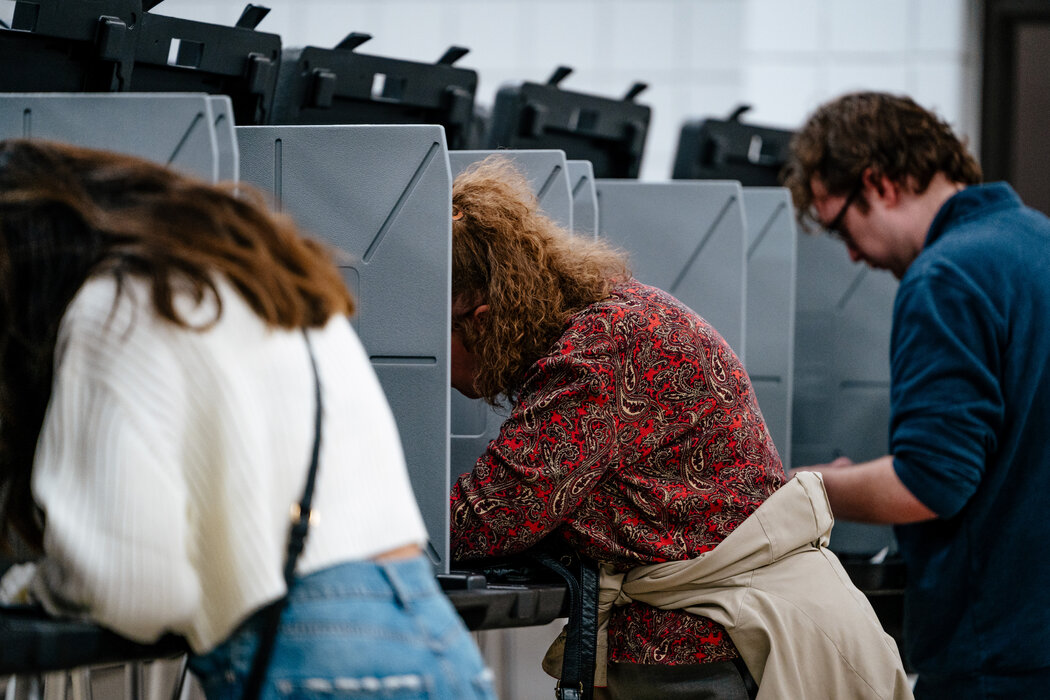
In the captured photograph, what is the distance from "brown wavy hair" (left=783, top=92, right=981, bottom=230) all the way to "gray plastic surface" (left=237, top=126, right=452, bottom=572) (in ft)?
3.18

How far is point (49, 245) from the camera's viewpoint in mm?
892

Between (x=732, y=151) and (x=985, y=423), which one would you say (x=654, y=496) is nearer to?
(x=985, y=423)

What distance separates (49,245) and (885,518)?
4.45 feet

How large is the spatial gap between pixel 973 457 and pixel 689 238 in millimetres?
564

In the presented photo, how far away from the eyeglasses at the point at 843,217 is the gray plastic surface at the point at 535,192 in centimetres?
61

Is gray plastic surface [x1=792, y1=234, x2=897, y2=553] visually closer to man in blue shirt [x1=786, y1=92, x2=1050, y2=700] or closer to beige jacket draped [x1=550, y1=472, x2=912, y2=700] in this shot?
man in blue shirt [x1=786, y1=92, x2=1050, y2=700]

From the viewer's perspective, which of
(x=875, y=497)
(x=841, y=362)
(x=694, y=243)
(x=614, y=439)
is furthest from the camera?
(x=841, y=362)

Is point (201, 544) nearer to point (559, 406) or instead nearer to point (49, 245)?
point (49, 245)

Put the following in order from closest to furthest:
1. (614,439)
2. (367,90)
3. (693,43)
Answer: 1. (614,439)
2. (367,90)
3. (693,43)

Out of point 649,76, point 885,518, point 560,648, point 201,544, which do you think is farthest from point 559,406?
point 649,76

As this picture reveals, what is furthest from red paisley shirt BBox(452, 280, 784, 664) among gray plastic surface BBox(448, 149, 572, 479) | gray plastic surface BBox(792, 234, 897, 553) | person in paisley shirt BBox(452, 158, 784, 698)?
gray plastic surface BBox(792, 234, 897, 553)

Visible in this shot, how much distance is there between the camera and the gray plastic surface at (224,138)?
3.93 ft

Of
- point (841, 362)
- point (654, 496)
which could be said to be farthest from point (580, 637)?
point (841, 362)

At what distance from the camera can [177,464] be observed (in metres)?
0.84
